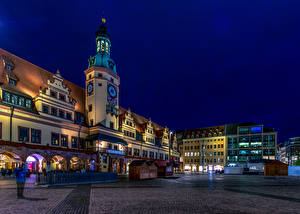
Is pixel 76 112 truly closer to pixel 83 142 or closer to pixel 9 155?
pixel 83 142

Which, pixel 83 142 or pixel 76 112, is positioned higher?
pixel 76 112

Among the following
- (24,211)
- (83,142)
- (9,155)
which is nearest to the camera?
(24,211)

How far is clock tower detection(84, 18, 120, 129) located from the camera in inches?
1874

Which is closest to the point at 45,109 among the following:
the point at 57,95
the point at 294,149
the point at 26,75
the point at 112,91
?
the point at 57,95

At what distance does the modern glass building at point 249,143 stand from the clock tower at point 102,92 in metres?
57.6

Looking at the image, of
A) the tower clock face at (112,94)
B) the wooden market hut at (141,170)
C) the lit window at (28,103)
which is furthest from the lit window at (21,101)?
the tower clock face at (112,94)

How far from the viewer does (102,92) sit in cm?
4903

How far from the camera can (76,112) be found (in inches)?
1766

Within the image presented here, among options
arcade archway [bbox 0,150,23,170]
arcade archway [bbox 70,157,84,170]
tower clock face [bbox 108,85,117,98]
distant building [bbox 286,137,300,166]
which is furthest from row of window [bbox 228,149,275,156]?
distant building [bbox 286,137,300,166]

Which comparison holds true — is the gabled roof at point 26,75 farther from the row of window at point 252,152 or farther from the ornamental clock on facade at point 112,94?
the row of window at point 252,152

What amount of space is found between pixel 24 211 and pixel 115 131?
3981 centimetres

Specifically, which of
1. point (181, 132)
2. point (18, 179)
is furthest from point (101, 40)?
point (181, 132)

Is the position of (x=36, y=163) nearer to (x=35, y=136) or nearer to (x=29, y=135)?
(x=35, y=136)

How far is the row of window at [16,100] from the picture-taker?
31.6 metres
